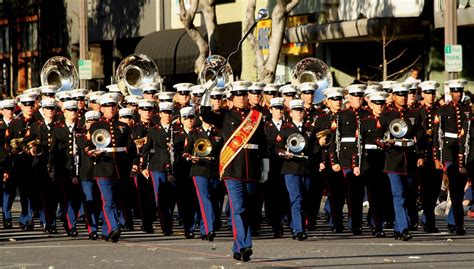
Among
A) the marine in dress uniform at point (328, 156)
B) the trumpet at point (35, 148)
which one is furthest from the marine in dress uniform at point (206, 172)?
the trumpet at point (35, 148)

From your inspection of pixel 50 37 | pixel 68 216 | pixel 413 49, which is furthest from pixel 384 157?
pixel 50 37

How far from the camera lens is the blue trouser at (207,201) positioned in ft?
69.1

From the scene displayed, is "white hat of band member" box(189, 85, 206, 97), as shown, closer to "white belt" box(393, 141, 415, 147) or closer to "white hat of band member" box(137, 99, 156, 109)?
"white hat of band member" box(137, 99, 156, 109)

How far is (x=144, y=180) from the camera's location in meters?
23.7

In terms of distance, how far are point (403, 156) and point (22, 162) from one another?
19.4 feet

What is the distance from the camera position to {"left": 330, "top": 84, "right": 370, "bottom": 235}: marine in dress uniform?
869 inches

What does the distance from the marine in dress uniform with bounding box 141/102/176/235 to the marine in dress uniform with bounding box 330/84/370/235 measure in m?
2.22

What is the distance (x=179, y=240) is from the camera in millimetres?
21422

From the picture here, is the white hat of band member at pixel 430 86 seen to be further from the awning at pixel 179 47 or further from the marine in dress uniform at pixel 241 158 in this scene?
the awning at pixel 179 47

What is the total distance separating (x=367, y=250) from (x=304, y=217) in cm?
204

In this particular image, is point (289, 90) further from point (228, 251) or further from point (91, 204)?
point (228, 251)

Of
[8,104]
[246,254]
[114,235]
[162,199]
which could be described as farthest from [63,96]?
[246,254]

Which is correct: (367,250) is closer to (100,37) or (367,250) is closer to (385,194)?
(385,194)

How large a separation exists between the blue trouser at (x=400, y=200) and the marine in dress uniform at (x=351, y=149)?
3.57 ft
